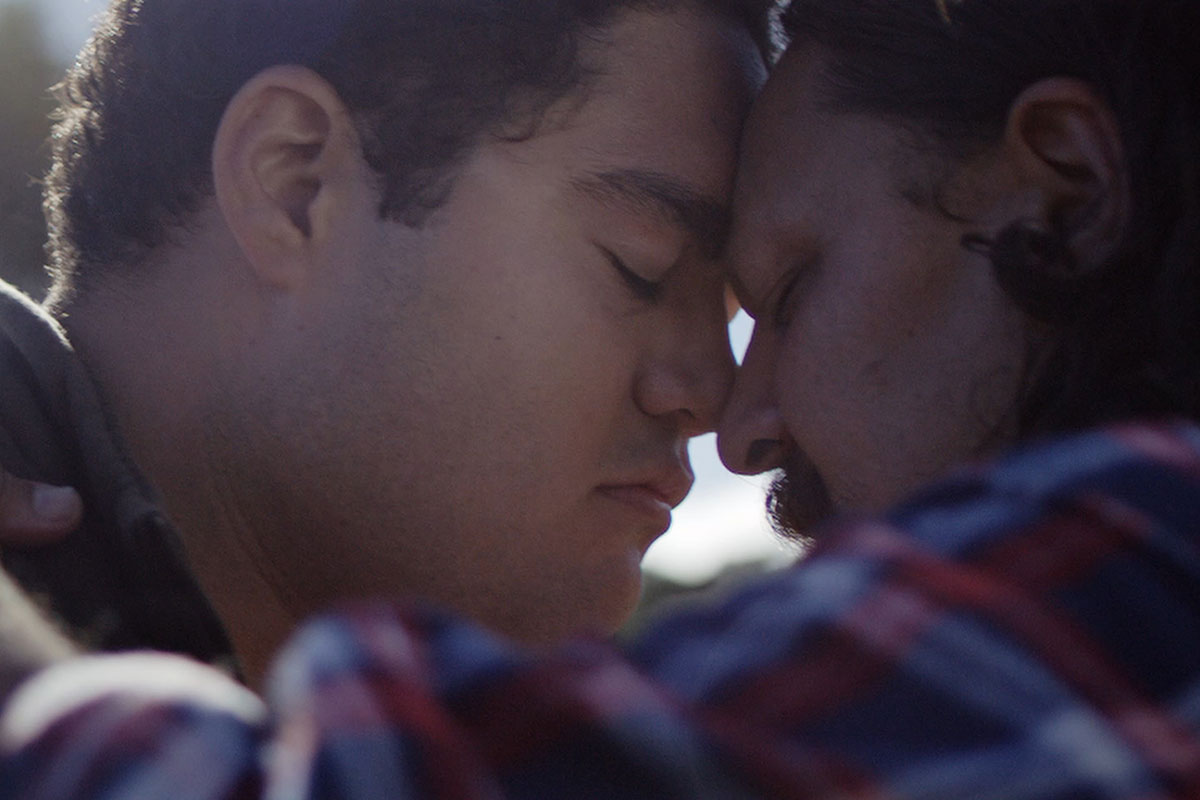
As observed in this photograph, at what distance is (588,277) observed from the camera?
2.14m

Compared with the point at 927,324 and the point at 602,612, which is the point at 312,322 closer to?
the point at 602,612

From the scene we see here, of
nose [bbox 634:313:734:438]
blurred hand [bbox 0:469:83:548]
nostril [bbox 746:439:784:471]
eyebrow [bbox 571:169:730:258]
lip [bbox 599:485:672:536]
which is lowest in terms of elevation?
blurred hand [bbox 0:469:83:548]

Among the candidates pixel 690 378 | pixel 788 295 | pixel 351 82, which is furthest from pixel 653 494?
pixel 351 82

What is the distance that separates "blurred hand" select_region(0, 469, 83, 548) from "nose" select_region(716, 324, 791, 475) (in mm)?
1074

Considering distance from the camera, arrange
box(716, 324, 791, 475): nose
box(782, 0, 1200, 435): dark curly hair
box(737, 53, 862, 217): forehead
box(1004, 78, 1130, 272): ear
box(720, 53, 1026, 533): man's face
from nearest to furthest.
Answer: box(782, 0, 1200, 435): dark curly hair → box(1004, 78, 1130, 272): ear → box(720, 53, 1026, 533): man's face → box(737, 53, 862, 217): forehead → box(716, 324, 791, 475): nose

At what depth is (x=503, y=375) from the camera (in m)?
2.12

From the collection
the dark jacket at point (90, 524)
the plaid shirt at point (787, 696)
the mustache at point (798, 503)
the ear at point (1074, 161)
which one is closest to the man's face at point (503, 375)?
the mustache at point (798, 503)

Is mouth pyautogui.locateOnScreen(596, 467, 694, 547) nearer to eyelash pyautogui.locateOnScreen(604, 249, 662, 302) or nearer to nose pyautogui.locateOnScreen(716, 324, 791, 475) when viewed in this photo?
nose pyautogui.locateOnScreen(716, 324, 791, 475)

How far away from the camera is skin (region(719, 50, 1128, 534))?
5.31 ft

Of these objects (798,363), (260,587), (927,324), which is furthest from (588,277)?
(260,587)

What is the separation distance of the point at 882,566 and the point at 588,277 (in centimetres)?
131

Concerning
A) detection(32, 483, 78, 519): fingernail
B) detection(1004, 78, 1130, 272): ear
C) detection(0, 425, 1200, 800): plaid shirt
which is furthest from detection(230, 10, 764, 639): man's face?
detection(0, 425, 1200, 800): plaid shirt

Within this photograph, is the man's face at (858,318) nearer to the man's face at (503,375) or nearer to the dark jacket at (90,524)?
the man's face at (503,375)

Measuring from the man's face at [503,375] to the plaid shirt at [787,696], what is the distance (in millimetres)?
1194
